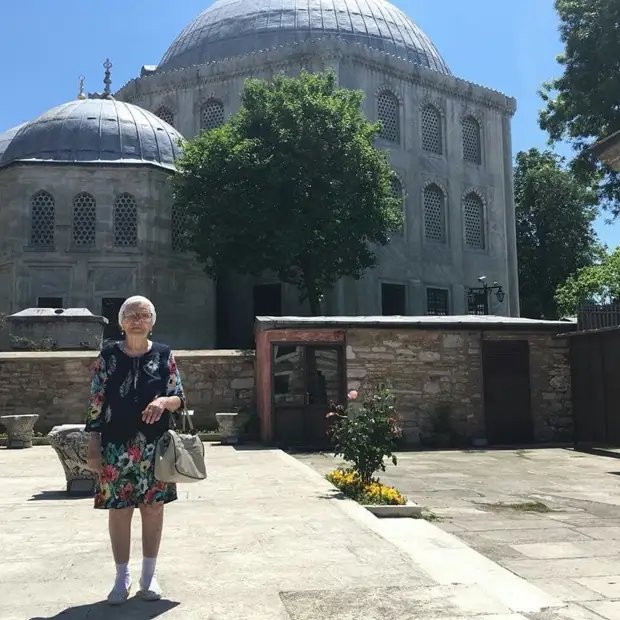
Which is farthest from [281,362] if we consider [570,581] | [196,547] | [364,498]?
[570,581]

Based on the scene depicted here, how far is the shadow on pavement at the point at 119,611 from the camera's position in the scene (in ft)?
12.3

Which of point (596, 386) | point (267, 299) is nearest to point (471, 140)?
point (267, 299)

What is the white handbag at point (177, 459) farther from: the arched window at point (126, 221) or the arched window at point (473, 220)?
the arched window at point (473, 220)

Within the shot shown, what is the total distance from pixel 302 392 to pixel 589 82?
14.7 metres

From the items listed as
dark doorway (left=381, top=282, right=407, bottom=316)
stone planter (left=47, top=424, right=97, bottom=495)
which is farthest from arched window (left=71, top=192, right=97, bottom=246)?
stone planter (left=47, top=424, right=97, bottom=495)

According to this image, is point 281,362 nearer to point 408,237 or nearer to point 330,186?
point 330,186

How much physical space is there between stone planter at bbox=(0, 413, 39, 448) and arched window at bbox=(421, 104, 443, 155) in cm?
2315

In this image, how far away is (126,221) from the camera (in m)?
26.5

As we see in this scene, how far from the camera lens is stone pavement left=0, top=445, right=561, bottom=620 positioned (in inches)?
153

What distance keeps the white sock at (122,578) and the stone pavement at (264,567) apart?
4.0 inches

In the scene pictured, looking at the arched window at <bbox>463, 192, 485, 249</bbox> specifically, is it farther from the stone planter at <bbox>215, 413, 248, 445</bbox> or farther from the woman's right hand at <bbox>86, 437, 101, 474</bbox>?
the woman's right hand at <bbox>86, 437, 101, 474</bbox>

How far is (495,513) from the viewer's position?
7.21 meters

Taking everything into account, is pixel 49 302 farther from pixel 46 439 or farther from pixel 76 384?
pixel 46 439

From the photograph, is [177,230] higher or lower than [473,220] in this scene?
lower
